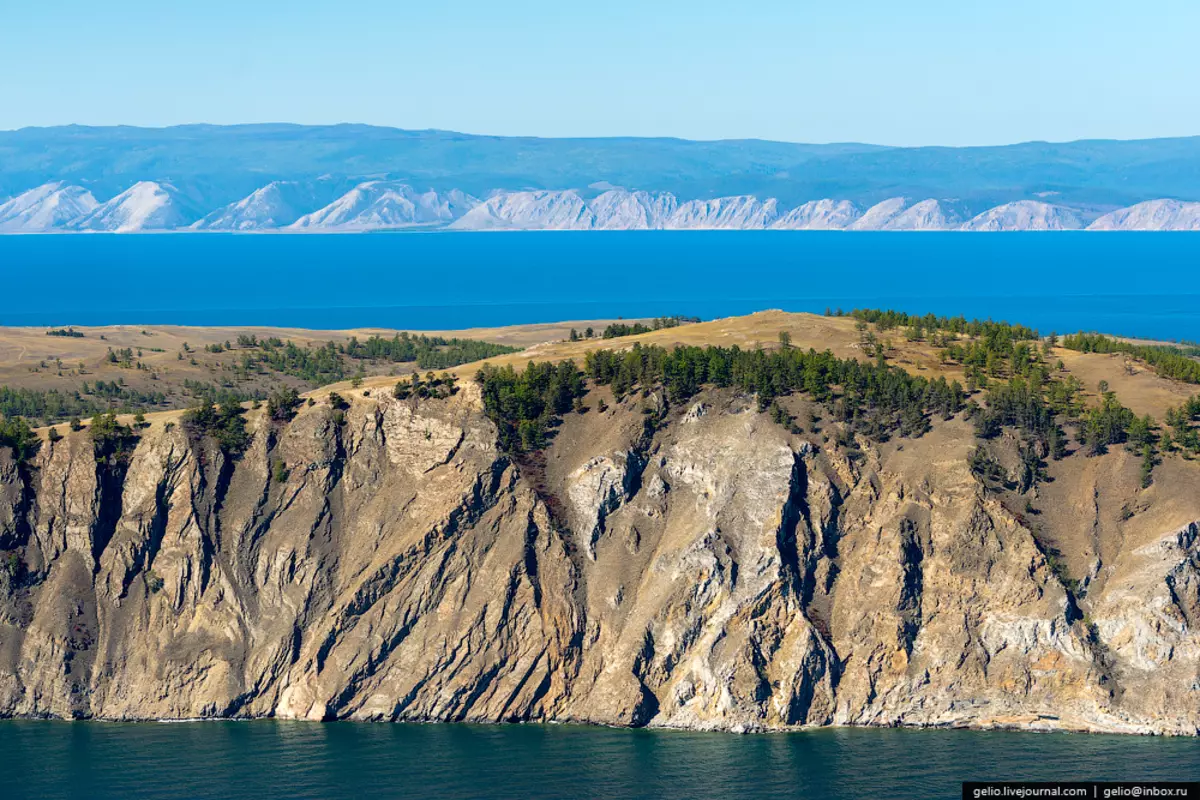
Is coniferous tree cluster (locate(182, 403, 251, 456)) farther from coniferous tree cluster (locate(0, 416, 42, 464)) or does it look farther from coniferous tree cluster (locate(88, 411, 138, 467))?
coniferous tree cluster (locate(0, 416, 42, 464))

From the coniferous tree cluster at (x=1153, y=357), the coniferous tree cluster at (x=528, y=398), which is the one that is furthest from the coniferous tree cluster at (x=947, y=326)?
the coniferous tree cluster at (x=528, y=398)

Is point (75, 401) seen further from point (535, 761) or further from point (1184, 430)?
point (1184, 430)

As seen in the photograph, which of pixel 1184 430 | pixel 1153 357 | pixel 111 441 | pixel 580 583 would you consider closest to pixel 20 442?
pixel 111 441

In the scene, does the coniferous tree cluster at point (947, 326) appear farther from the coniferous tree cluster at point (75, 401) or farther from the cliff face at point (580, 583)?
the coniferous tree cluster at point (75, 401)

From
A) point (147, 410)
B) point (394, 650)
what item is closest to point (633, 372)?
point (394, 650)

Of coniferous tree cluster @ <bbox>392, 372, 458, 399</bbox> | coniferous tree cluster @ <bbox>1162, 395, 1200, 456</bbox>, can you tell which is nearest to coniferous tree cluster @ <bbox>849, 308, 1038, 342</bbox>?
coniferous tree cluster @ <bbox>1162, 395, 1200, 456</bbox>
